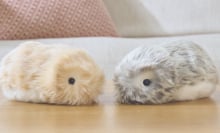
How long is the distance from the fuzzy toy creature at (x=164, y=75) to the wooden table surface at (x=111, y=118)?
0.02m

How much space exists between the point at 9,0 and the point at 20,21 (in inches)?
3.9

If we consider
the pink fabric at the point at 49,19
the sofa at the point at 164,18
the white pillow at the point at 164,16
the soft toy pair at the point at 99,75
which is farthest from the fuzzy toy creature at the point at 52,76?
the white pillow at the point at 164,16

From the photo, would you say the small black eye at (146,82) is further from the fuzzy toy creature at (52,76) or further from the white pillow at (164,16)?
the white pillow at (164,16)

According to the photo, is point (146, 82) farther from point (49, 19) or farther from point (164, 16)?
point (164, 16)

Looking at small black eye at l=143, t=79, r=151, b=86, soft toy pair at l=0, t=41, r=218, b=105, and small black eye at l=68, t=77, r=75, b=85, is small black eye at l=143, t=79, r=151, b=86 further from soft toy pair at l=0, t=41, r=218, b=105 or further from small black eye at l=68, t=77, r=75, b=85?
small black eye at l=68, t=77, r=75, b=85

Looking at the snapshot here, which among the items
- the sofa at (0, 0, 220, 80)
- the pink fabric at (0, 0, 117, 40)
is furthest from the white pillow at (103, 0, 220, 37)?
the pink fabric at (0, 0, 117, 40)

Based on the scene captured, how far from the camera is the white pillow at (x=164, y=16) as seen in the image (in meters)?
2.04

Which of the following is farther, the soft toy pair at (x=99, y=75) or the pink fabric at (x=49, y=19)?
the pink fabric at (x=49, y=19)

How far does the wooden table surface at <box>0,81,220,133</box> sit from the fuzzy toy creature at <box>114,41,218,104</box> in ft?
0.05

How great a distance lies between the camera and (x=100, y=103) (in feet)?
2.38

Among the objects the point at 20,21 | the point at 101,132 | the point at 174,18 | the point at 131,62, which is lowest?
the point at 101,132

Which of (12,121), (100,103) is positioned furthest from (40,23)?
(12,121)

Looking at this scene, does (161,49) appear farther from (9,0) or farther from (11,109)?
(9,0)

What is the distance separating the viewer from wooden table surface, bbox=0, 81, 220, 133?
21.5 inches
